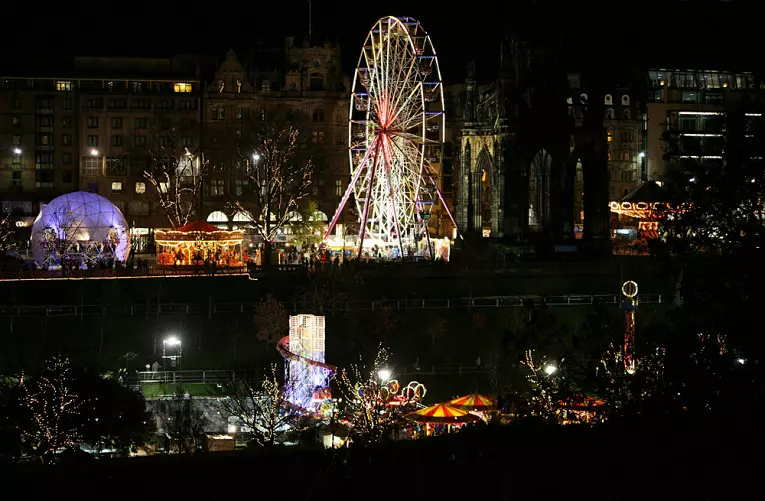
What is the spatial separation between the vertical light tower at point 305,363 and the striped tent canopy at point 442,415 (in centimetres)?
516

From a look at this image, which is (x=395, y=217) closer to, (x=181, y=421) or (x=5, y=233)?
(x=5, y=233)

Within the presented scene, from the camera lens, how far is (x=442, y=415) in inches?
2183

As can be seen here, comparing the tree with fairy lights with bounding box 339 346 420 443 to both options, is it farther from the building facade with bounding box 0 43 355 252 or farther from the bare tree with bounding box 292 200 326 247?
the building facade with bounding box 0 43 355 252

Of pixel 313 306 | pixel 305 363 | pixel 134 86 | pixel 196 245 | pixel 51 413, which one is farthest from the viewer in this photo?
pixel 134 86

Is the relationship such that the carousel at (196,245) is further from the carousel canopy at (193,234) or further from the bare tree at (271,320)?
the bare tree at (271,320)

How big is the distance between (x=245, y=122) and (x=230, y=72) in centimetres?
624

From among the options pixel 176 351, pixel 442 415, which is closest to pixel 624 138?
pixel 176 351

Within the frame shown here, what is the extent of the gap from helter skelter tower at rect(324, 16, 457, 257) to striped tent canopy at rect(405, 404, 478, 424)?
41408 millimetres

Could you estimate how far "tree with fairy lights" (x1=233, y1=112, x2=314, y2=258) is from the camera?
113 metres

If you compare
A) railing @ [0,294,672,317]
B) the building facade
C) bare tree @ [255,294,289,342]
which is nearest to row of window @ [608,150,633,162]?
the building facade

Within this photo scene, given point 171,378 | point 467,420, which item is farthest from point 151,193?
point 467,420

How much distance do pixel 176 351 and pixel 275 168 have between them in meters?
38.4

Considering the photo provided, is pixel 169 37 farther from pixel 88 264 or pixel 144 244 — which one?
pixel 88 264

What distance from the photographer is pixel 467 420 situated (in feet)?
178
